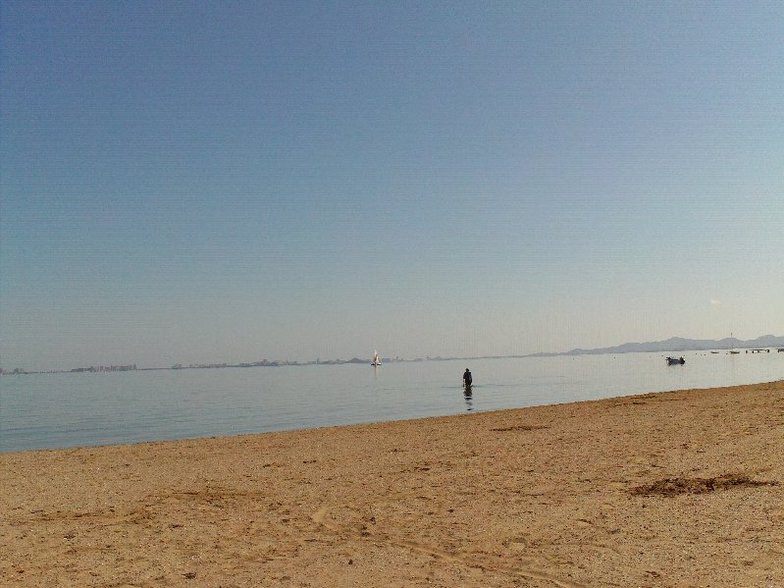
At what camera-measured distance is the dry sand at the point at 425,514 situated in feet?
24.8

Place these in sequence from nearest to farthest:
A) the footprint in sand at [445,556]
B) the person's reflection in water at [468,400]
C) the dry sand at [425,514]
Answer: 1. the footprint in sand at [445,556]
2. the dry sand at [425,514]
3. the person's reflection in water at [468,400]

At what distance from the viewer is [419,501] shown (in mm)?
11578

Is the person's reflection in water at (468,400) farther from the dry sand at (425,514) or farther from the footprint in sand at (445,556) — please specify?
the footprint in sand at (445,556)

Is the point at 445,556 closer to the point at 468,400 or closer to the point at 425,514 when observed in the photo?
the point at 425,514

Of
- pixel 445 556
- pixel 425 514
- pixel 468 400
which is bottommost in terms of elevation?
pixel 468 400

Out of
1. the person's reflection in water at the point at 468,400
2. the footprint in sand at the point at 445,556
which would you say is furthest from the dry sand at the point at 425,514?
the person's reflection in water at the point at 468,400

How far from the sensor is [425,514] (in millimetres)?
10547

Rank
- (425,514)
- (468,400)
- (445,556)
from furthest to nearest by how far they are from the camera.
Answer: (468,400) < (425,514) < (445,556)

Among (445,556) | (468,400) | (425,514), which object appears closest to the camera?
(445,556)

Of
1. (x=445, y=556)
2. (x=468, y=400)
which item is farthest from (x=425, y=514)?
(x=468, y=400)

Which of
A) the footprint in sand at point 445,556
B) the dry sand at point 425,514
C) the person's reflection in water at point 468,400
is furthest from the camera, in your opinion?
the person's reflection in water at point 468,400

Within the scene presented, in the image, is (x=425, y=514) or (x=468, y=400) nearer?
(x=425, y=514)

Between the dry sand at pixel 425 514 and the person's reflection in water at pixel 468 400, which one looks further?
the person's reflection in water at pixel 468 400

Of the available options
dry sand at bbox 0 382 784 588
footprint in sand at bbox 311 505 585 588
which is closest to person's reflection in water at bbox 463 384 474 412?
dry sand at bbox 0 382 784 588
